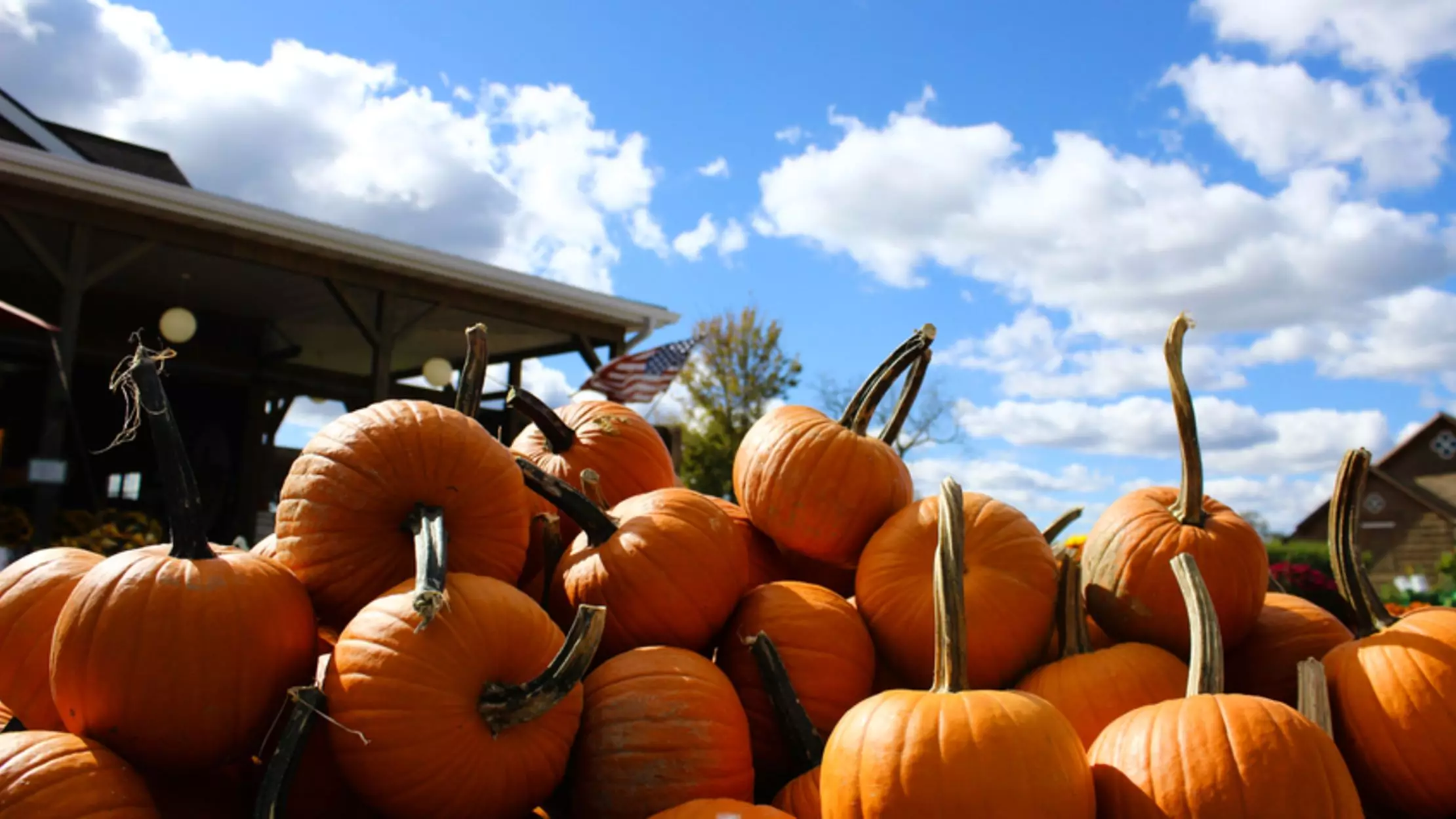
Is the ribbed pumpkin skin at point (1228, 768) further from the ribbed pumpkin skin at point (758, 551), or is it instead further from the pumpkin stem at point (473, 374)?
the pumpkin stem at point (473, 374)

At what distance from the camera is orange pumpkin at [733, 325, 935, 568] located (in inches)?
95.2

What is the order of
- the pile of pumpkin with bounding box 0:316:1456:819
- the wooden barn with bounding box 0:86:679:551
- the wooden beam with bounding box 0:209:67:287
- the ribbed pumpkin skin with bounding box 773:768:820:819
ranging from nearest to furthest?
the pile of pumpkin with bounding box 0:316:1456:819 < the ribbed pumpkin skin with bounding box 773:768:820:819 < the wooden beam with bounding box 0:209:67:287 < the wooden barn with bounding box 0:86:679:551

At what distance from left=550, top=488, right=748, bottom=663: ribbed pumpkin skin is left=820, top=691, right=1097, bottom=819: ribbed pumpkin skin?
64cm

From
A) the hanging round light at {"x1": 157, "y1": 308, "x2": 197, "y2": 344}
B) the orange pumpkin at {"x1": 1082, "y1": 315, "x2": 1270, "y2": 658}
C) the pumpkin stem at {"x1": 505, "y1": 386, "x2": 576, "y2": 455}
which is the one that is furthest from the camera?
the hanging round light at {"x1": 157, "y1": 308, "x2": 197, "y2": 344}

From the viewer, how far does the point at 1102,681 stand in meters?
1.93

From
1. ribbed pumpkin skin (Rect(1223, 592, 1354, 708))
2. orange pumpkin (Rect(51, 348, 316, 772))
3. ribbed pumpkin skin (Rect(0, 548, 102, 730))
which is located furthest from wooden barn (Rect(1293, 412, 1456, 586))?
ribbed pumpkin skin (Rect(0, 548, 102, 730))

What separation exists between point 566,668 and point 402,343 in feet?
44.6

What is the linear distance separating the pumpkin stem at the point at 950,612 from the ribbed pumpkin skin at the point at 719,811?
344 mm

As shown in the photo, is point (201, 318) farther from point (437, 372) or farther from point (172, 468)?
point (172, 468)

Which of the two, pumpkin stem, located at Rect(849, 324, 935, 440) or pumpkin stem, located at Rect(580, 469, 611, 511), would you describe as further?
pumpkin stem, located at Rect(849, 324, 935, 440)

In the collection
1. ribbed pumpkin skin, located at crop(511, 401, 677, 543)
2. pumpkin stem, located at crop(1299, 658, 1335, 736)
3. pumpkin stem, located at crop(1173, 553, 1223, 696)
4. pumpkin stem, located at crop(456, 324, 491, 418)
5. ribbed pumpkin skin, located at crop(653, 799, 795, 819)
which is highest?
pumpkin stem, located at crop(456, 324, 491, 418)

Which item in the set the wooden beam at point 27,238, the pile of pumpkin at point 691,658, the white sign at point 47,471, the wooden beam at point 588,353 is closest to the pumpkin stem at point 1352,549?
the pile of pumpkin at point 691,658

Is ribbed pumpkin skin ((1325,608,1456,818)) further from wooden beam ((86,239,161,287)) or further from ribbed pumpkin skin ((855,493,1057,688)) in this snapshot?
Answer: wooden beam ((86,239,161,287))

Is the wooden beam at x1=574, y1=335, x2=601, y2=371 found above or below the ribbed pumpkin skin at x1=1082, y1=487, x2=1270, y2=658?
above
